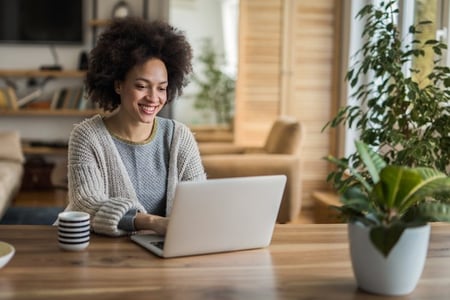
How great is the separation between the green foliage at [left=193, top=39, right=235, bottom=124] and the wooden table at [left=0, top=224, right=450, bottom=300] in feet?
14.1

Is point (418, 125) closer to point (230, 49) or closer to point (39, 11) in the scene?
point (230, 49)

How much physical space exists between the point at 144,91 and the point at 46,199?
3.61m

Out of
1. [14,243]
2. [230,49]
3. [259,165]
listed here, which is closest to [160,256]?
[14,243]

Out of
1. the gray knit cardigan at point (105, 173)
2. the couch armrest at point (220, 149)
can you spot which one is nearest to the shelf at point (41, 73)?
the couch armrest at point (220, 149)

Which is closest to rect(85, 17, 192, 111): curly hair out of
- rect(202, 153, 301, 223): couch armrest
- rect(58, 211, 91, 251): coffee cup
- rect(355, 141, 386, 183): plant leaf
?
rect(58, 211, 91, 251): coffee cup

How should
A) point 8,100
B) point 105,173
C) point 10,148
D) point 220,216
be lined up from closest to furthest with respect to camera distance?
1. point 220,216
2. point 105,173
3. point 10,148
4. point 8,100

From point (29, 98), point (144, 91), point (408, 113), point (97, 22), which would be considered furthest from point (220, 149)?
point (144, 91)

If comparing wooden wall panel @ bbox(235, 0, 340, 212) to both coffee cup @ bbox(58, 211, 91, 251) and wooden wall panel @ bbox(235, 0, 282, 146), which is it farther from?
coffee cup @ bbox(58, 211, 91, 251)

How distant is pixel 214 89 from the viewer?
19.6 ft

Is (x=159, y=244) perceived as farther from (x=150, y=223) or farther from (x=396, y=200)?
(x=396, y=200)

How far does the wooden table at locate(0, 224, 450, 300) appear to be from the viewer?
130cm

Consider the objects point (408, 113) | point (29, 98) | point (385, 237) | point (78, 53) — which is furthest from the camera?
point (78, 53)

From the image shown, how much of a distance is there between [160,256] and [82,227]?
21 cm

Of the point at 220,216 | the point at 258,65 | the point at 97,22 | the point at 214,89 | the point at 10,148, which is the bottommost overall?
the point at 10,148
